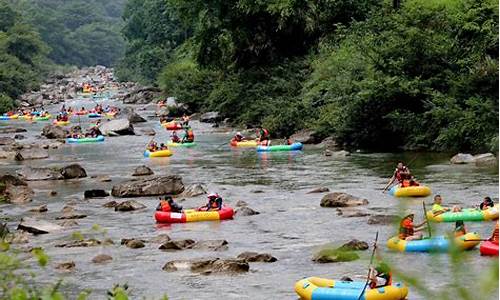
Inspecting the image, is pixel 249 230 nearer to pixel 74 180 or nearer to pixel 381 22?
pixel 74 180

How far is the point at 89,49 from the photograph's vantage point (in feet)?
497

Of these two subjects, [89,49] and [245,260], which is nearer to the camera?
[245,260]

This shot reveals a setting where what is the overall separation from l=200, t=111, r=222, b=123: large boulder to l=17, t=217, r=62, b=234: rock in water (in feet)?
91.8

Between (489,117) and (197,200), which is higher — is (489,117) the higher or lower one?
the higher one

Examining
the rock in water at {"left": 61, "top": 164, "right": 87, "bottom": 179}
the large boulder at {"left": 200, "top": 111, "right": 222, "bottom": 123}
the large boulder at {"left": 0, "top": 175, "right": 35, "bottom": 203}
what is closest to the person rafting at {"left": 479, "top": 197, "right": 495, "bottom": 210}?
the large boulder at {"left": 0, "top": 175, "right": 35, "bottom": 203}

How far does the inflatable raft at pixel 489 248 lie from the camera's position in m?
12.2

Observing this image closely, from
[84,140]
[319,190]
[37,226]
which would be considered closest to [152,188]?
[319,190]

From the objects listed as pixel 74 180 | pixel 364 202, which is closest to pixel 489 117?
pixel 364 202

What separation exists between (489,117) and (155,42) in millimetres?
62909

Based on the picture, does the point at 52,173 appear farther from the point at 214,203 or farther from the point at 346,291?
the point at 346,291

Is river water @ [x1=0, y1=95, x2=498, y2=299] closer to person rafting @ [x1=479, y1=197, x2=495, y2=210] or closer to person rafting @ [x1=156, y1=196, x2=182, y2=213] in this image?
person rafting @ [x1=156, y1=196, x2=182, y2=213]

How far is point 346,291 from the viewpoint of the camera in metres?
10.8

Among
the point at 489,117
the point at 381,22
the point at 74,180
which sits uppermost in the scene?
the point at 381,22

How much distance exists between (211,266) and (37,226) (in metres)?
5.26
